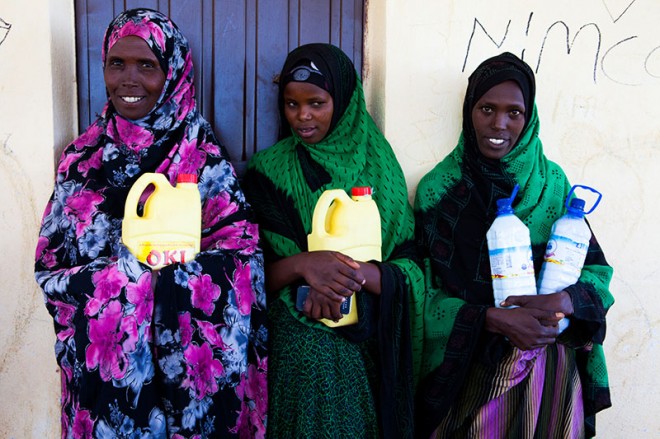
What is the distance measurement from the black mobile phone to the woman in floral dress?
0.15m

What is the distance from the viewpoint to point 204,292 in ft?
5.98

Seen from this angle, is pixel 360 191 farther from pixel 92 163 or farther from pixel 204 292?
pixel 92 163

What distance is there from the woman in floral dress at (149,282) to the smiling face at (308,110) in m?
0.27

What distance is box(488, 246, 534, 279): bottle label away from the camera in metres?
1.86

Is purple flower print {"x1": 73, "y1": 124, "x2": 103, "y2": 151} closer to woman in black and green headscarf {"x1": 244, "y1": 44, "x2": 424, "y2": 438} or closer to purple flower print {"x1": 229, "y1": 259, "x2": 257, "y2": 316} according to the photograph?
woman in black and green headscarf {"x1": 244, "y1": 44, "x2": 424, "y2": 438}

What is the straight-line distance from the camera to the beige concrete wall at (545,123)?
225 cm

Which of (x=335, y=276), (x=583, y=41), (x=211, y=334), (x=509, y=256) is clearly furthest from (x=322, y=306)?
(x=583, y=41)

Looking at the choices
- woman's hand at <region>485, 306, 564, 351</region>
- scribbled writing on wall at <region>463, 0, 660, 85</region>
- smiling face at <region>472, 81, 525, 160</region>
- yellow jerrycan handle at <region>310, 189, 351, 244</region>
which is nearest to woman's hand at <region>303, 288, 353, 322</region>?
yellow jerrycan handle at <region>310, 189, 351, 244</region>

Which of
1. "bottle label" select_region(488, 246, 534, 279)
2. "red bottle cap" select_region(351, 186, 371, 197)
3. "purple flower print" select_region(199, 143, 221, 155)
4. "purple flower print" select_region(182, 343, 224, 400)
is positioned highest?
"purple flower print" select_region(199, 143, 221, 155)

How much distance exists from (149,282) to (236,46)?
→ 1141 millimetres

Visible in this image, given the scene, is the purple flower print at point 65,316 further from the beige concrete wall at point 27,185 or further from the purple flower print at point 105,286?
the beige concrete wall at point 27,185

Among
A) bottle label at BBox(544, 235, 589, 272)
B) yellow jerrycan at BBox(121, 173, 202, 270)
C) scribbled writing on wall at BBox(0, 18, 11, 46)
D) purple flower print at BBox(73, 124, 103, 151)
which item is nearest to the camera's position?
yellow jerrycan at BBox(121, 173, 202, 270)

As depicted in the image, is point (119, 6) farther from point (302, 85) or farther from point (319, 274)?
point (319, 274)

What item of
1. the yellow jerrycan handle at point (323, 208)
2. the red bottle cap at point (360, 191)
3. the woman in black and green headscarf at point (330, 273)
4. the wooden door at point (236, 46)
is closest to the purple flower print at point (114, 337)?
the woman in black and green headscarf at point (330, 273)
